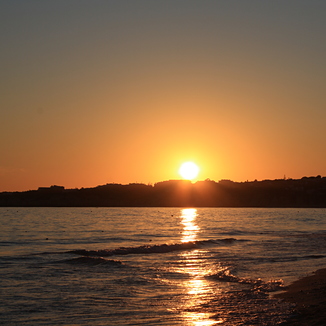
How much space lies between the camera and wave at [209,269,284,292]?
19.3 metres

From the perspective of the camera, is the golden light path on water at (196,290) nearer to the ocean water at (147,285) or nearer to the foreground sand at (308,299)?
the ocean water at (147,285)

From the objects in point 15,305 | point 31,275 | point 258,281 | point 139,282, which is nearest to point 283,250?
point 258,281

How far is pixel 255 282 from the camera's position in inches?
827

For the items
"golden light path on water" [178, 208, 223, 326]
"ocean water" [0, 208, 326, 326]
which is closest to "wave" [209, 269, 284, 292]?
"ocean water" [0, 208, 326, 326]

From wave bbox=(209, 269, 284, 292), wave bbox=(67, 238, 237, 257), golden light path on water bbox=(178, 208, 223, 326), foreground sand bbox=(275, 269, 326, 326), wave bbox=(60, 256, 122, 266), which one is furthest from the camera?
wave bbox=(67, 238, 237, 257)

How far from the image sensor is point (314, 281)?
19.9 m

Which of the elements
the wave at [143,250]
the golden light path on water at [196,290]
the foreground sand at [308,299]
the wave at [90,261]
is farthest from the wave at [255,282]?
the wave at [143,250]

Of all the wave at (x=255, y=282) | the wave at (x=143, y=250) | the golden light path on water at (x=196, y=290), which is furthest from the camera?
the wave at (x=143, y=250)

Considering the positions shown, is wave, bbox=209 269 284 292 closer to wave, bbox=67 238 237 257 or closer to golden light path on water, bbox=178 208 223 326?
golden light path on water, bbox=178 208 223 326

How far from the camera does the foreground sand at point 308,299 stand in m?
13.0

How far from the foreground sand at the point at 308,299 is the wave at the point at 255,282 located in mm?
613

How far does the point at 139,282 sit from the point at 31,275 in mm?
5803

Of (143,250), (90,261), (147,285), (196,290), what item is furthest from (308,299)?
(143,250)

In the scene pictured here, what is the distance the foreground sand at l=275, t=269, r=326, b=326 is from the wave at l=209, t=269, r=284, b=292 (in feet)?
2.01
